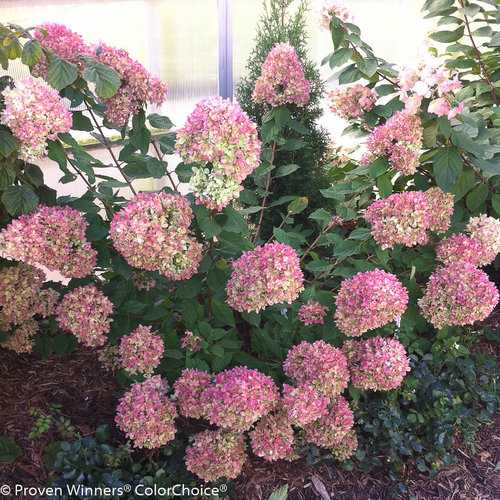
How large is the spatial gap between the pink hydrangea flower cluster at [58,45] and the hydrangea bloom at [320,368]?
52.8 inches

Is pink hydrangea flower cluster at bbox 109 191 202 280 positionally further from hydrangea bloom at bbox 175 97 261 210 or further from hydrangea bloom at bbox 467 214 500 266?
hydrangea bloom at bbox 467 214 500 266

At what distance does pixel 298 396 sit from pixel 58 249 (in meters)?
0.95

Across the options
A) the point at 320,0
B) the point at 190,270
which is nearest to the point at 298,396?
the point at 190,270

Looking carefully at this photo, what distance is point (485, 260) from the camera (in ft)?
7.01

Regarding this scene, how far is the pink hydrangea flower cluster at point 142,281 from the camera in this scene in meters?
2.05

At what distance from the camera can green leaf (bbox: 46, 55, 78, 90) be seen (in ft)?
5.49

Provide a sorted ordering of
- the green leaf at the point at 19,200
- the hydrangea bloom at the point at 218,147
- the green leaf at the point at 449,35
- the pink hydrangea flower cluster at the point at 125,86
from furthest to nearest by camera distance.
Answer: the green leaf at the point at 449,35 → the pink hydrangea flower cluster at the point at 125,86 → the green leaf at the point at 19,200 → the hydrangea bloom at the point at 218,147

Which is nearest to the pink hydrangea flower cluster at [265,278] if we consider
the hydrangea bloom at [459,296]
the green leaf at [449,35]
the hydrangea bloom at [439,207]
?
the hydrangea bloom at [459,296]

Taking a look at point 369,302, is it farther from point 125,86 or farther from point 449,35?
point 449,35

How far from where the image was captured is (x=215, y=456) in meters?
1.75

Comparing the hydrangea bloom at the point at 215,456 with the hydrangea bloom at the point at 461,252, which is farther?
the hydrangea bloom at the point at 461,252

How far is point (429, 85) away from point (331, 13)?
0.59m

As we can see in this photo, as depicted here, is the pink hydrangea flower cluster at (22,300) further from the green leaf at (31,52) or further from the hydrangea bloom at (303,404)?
the hydrangea bloom at (303,404)

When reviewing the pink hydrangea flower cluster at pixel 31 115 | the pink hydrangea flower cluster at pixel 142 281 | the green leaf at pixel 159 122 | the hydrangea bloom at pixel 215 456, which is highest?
the pink hydrangea flower cluster at pixel 31 115
